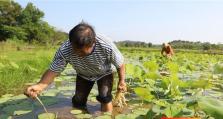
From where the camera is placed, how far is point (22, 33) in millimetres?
38875

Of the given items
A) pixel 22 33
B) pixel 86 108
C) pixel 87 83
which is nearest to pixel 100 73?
pixel 87 83

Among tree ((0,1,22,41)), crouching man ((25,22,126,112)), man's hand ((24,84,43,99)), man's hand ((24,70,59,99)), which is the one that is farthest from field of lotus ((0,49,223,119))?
tree ((0,1,22,41))

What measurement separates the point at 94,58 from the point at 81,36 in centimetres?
63

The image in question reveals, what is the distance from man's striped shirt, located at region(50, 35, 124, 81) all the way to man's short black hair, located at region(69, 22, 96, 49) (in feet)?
1.16

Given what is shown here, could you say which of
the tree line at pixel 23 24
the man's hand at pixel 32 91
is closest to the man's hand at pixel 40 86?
the man's hand at pixel 32 91

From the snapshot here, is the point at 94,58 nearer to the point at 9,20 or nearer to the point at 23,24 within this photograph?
the point at 9,20

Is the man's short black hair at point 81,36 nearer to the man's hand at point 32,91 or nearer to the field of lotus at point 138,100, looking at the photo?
the man's hand at point 32,91

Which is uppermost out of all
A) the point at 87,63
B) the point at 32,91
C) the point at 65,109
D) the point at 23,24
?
the point at 23,24

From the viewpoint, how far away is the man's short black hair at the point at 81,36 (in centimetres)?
300

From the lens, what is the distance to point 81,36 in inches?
118

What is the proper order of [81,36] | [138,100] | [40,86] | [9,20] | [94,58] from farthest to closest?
[9,20] < [138,100] < [94,58] < [40,86] < [81,36]

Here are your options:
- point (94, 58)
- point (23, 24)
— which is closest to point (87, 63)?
point (94, 58)

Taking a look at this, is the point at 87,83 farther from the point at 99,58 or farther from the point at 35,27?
the point at 35,27

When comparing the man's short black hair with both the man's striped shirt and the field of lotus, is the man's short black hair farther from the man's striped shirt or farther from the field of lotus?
the field of lotus
